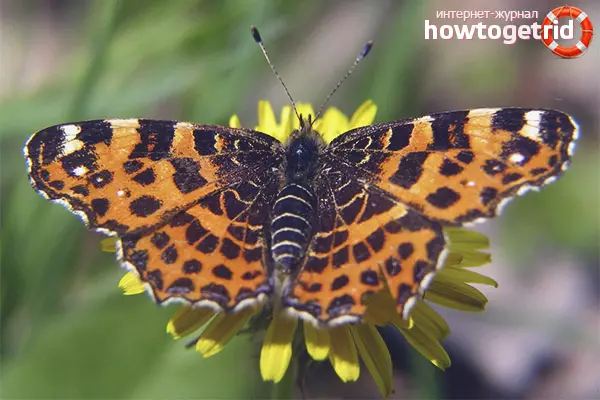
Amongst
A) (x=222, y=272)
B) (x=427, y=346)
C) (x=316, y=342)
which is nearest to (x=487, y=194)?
(x=427, y=346)

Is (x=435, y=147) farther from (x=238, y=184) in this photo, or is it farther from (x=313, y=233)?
(x=238, y=184)

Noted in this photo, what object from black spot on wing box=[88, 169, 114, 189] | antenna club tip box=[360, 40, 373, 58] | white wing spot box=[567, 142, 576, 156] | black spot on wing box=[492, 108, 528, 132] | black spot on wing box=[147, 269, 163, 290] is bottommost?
black spot on wing box=[147, 269, 163, 290]

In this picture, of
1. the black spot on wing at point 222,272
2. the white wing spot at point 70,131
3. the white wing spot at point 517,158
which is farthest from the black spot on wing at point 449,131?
the white wing spot at point 70,131

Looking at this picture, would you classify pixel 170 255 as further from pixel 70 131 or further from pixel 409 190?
pixel 409 190

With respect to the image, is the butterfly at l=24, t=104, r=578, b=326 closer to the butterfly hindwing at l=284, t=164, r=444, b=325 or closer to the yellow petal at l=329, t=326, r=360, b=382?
the butterfly hindwing at l=284, t=164, r=444, b=325

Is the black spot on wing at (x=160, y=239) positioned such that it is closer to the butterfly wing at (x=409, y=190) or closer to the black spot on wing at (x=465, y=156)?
the butterfly wing at (x=409, y=190)

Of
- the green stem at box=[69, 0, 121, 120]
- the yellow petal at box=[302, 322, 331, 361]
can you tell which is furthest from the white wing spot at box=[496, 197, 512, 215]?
the green stem at box=[69, 0, 121, 120]
